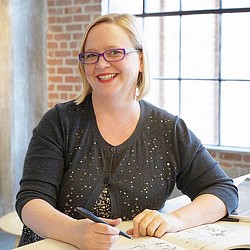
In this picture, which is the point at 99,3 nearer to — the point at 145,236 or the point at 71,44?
the point at 71,44

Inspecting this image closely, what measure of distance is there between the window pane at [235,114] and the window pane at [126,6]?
3.30ft

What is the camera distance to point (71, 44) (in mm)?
4602

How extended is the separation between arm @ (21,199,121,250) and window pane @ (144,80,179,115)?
105 inches

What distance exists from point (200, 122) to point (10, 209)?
1.78 metres

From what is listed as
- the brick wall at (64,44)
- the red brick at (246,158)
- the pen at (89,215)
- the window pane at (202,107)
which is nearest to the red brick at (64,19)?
the brick wall at (64,44)

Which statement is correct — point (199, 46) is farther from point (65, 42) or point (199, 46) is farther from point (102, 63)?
point (102, 63)

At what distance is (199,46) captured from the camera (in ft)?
13.6

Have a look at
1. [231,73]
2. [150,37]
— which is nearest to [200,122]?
[231,73]

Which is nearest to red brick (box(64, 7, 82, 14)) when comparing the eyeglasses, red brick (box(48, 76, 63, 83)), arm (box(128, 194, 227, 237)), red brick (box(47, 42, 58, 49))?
red brick (box(47, 42, 58, 49))

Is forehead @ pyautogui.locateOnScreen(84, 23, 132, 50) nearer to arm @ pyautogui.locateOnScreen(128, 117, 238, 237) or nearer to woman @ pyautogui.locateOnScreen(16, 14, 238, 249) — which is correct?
woman @ pyautogui.locateOnScreen(16, 14, 238, 249)

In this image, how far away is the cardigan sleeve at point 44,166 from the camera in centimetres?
179

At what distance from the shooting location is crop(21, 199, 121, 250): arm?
1469 mm

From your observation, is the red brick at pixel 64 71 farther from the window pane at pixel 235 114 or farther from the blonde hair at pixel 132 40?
the blonde hair at pixel 132 40

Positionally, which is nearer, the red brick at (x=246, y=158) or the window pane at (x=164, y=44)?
the red brick at (x=246, y=158)
